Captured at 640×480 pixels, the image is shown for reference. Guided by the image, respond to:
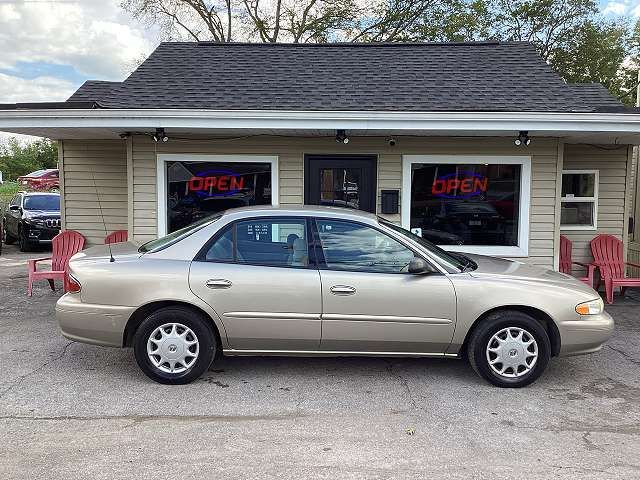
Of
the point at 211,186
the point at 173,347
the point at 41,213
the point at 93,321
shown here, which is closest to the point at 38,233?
the point at 41,213

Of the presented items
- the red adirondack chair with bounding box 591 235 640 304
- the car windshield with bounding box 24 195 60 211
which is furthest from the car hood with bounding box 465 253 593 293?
the car windshield with bounding box 24 195 60 211

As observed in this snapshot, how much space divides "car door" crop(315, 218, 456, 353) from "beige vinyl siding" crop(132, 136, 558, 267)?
3587 mm

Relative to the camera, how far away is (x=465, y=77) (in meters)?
8.89

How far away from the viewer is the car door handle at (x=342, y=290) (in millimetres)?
4629

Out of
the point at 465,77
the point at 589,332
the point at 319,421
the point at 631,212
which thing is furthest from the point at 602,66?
the point at 319,421

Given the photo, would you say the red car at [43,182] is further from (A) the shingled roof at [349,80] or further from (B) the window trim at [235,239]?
(B) the window trim at [235,239]

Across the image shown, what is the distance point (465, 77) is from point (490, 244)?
8.97 feet

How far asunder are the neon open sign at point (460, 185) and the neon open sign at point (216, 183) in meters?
2.91

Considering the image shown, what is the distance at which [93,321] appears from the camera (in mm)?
4719

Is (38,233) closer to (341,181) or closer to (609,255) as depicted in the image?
(341,181)

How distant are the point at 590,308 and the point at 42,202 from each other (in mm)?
14200

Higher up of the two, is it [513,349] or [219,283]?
[219,283]

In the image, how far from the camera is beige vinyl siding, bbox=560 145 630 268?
371 inches

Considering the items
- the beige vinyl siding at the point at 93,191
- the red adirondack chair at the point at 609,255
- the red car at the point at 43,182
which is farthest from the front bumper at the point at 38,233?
the red car at the point at 43,182
